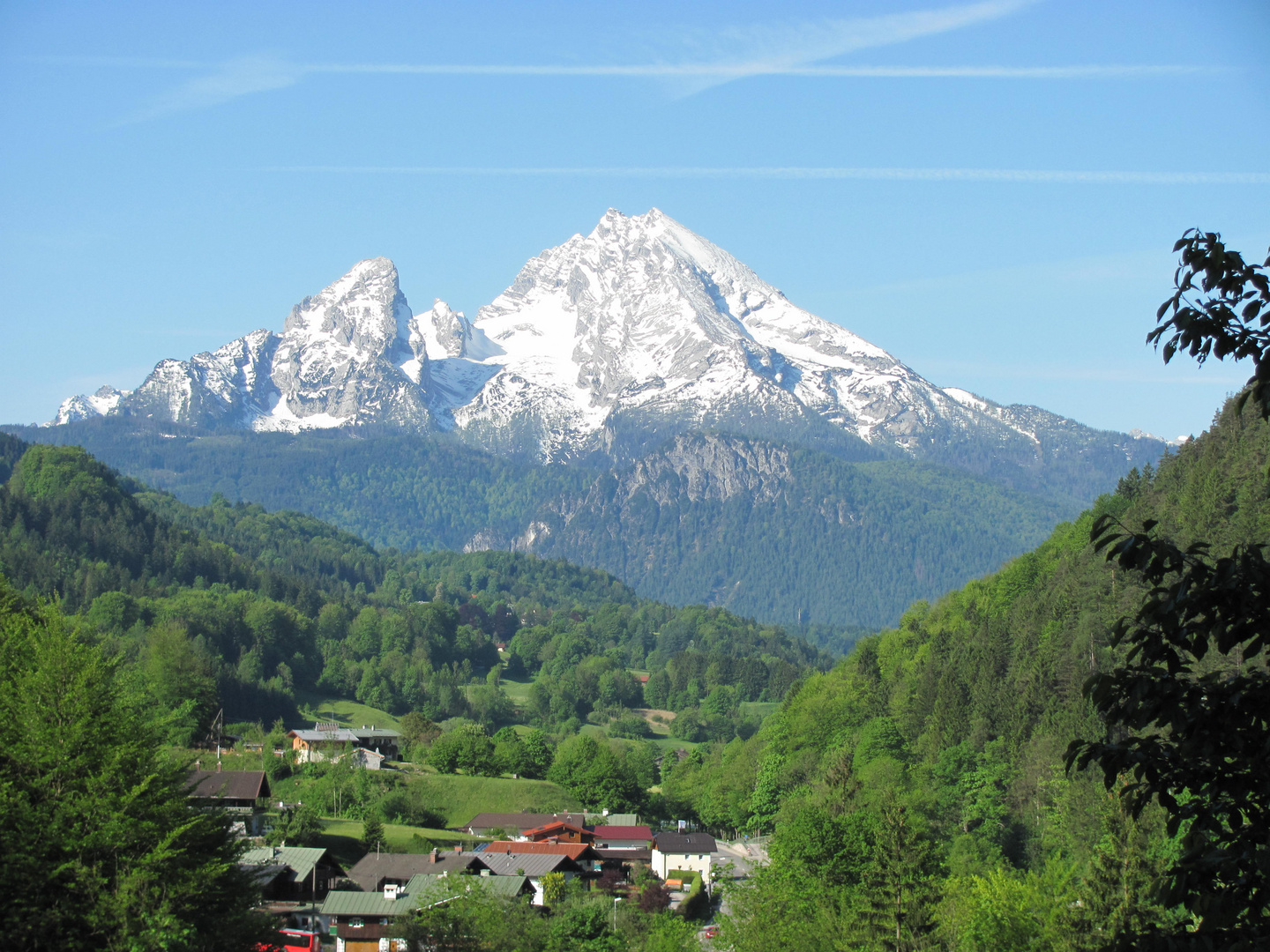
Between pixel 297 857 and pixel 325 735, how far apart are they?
6371 centimetres

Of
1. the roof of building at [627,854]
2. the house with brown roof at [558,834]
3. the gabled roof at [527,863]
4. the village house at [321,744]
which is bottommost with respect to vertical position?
the roof of building at [627,854]

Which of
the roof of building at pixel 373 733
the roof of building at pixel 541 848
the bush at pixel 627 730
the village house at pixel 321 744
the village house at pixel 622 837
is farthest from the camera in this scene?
the bush at pixel 627 730

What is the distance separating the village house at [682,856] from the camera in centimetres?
8994

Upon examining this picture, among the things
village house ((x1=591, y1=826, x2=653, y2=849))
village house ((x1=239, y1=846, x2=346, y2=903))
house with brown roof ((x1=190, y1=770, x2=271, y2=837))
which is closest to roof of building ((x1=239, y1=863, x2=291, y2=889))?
village house ((x1=239, y1=846, x2=346, y2=903))

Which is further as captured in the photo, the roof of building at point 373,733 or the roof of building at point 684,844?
the roof of building at point 373,733

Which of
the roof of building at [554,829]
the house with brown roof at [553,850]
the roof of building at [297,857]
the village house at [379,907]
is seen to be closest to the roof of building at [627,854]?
the house with brown roof at [553,850]

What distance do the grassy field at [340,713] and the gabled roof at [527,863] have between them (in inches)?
3208

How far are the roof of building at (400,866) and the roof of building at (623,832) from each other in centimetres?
2264

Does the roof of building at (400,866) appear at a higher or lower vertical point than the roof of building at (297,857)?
lower

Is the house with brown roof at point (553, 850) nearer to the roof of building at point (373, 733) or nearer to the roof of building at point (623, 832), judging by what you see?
the roof of building at point (623, 832)

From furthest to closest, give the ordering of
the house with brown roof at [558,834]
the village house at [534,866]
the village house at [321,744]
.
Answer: the village house at [321,744] → the house with brown roof at [558,834] → the village house at [534,866]

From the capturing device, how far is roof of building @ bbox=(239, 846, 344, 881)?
217ft

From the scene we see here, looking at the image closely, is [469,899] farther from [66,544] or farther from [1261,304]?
[66,544]

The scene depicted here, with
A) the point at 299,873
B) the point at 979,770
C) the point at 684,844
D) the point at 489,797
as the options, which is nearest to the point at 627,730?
the point at 489,797
